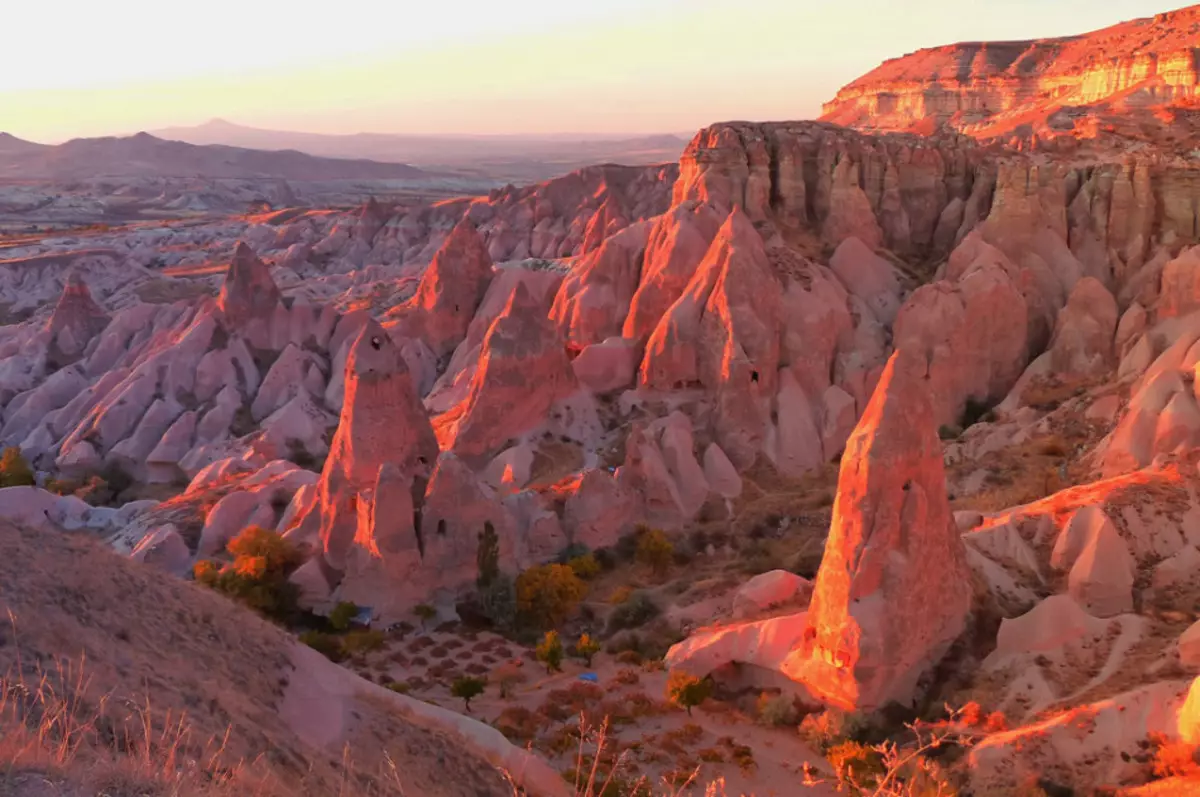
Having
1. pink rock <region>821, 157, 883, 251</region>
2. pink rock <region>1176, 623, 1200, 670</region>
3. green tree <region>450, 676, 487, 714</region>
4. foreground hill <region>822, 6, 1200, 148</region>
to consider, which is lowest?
green tree <region>450, 676, 487, 714</region>

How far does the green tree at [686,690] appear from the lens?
1400cm

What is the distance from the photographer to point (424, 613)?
17781 mm

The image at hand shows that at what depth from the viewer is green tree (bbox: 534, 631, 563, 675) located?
15.6m

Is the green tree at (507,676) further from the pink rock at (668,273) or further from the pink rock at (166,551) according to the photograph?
the pink rock at (668,273)

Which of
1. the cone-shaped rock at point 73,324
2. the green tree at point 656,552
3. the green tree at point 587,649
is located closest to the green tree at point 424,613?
the green tree at point 587,649

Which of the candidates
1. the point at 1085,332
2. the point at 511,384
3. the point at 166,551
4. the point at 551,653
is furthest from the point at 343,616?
the point at 1085,332

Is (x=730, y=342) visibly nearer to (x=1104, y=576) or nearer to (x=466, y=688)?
(x=1104, y=576)

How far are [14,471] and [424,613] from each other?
20339 mm

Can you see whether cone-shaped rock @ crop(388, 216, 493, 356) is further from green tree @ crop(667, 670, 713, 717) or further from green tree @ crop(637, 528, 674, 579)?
green tree @ crop(667, 670, 713, 717)

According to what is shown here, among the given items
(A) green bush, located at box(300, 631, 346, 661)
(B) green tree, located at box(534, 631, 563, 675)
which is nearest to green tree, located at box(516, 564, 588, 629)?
(B) green tree, located at box(534, 631, 563, 675)

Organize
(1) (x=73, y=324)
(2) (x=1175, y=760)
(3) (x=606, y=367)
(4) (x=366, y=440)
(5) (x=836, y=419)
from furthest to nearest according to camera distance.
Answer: (1) (x=73, y=324) < (3) (x=606, y=367) < (5) (x=836, y=419) < (4) (x=366, y=440) < (2) (x=1175, y=760)

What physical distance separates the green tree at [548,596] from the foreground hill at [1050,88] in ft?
97.9

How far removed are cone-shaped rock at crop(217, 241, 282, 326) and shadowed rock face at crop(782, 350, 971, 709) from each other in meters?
30.1

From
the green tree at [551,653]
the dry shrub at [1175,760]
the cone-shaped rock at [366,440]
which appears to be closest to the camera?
the dry shrub at [1175,760]
